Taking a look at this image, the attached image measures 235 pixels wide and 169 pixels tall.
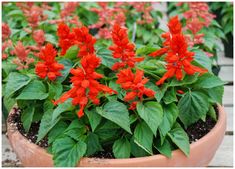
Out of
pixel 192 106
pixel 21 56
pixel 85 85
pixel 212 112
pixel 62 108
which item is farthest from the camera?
pixel 21 56

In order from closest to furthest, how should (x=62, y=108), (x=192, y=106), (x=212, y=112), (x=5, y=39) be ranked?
1. (x=62, y=108)
2. (x=192, y=106)
3. (x=212, y=112)
4. (x=5, y=39)

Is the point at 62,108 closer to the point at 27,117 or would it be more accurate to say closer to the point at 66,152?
the point at 66,152

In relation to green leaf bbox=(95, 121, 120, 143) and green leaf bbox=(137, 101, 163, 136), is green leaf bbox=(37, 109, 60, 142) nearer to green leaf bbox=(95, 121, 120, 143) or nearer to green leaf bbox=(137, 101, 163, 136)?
green leaf bbox=(95, 121, 120, 143)

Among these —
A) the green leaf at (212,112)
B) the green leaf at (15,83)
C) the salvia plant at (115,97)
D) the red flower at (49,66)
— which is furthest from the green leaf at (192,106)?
the green leaf at (15,83)

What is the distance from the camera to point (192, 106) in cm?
164

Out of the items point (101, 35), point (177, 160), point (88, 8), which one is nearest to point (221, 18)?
point (88, 8)

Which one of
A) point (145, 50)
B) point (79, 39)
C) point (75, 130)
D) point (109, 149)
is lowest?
point (109, 149)

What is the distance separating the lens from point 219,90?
5.55 ft

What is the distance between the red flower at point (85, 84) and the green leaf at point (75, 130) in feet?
0.29

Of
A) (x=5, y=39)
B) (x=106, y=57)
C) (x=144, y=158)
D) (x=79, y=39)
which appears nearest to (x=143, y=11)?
Result: (x=5, y=39)

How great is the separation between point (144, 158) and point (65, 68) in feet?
1.54

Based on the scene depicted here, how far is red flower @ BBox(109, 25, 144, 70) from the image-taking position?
157 cm

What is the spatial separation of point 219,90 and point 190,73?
154mm

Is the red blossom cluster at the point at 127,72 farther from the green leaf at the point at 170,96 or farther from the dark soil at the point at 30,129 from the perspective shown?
the dark soil at the point at 30,129
